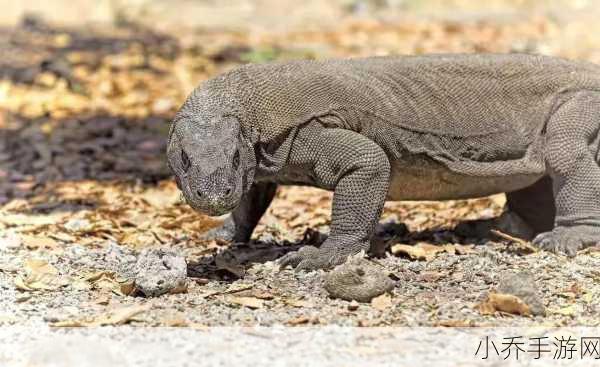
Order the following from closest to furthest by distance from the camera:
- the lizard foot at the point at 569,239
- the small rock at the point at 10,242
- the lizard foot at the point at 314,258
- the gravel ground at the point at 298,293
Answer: the gravel ground at the point at 298,293 < the lizard foot at the point at 314,258 < the lizard foot at the point at 569,239 < the small rock at the point at 10,242

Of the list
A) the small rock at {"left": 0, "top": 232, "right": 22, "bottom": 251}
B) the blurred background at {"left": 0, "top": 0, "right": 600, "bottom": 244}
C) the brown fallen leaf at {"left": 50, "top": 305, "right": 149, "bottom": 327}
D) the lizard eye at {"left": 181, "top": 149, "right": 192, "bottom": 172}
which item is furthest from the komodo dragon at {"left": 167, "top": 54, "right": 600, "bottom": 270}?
the small rock at {"left": 0, "top": 232, "right": 22, "bottom": 251}

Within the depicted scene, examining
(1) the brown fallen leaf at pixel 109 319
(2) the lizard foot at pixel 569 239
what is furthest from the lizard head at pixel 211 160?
(2) the lizard foot at pixel 569 239

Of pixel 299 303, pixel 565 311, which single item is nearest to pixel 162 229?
pixel 299 303

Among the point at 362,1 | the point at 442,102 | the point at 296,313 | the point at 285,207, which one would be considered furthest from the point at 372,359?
the point at 362,1

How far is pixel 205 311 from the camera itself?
5.20 meters

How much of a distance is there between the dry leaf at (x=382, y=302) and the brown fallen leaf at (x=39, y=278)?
5.66 feet

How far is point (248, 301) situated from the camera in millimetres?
5352

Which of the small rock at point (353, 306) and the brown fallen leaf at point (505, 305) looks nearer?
the brown fallen leaf at point (505, 305)

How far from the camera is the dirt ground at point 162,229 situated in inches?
205

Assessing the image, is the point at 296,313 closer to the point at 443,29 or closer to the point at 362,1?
the point at 443,29

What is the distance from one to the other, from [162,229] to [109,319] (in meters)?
2.62

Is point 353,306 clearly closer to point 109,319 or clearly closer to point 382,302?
Answer: point 382,302

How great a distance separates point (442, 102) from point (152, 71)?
7.68 metres

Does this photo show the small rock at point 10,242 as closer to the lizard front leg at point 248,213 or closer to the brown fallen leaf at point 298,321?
the lizard front leg at point 248,213
